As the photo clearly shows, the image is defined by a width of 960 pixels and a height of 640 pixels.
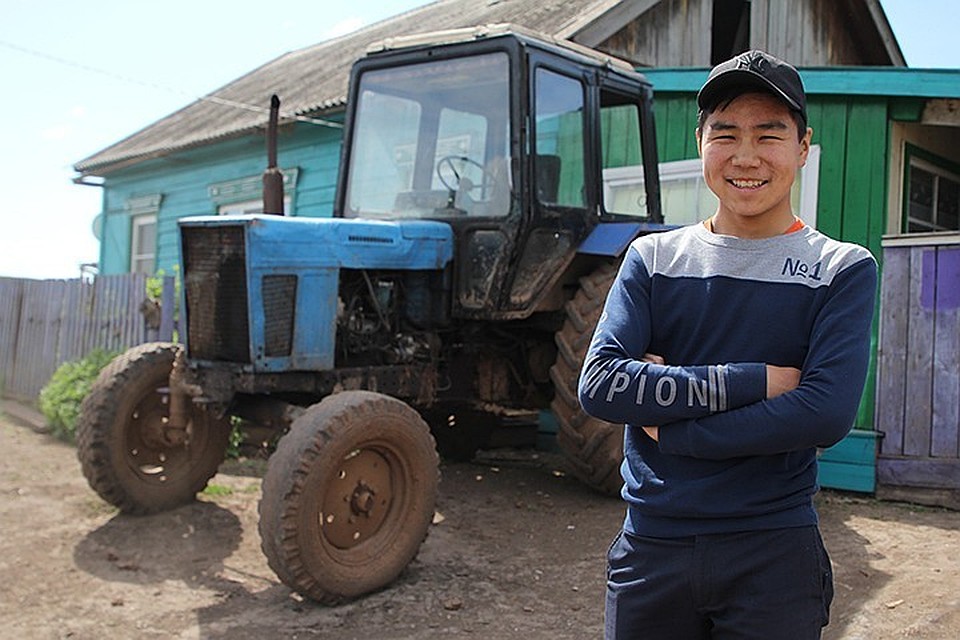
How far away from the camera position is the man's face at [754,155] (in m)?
1.90

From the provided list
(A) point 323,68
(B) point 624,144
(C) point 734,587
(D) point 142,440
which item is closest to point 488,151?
(B) point 624,144

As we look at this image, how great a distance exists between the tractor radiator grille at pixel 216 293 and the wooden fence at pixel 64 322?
327 cm

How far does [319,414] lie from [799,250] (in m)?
2.76

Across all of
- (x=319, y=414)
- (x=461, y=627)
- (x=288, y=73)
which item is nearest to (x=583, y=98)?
(x=319, y=414)

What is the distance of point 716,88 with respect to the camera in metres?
1.92

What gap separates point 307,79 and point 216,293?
30.3 feet

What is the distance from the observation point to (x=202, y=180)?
538 inches

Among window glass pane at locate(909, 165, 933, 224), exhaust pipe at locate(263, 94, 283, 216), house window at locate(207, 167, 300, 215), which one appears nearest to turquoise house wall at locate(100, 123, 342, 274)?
house window at locate(207, 167, 300, 215)

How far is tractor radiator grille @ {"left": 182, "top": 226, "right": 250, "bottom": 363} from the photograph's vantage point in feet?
16.0

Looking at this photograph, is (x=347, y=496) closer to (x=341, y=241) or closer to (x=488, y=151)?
(x=341, y=241)

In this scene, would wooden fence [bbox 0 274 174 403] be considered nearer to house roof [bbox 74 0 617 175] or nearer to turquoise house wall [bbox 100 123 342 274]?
turquoise house wall [bbox 100 123 342 274]

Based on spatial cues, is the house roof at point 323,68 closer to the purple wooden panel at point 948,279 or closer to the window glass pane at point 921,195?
the window glass pane at point 921,195

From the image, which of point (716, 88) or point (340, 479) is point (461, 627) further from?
point (716, 88)

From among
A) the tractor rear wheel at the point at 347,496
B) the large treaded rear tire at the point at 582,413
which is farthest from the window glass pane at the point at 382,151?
the tractor rear wheel at the point at 347,496
